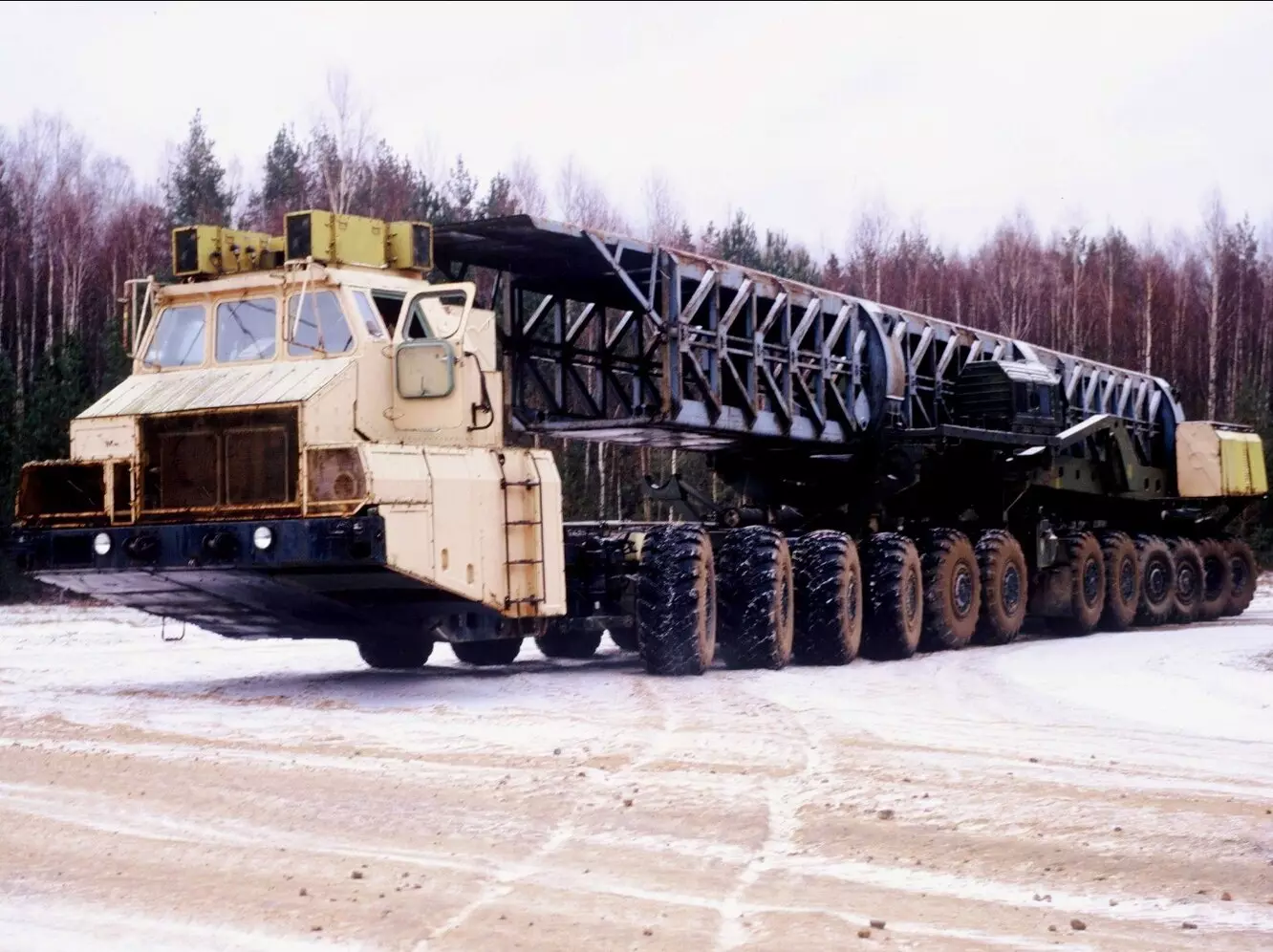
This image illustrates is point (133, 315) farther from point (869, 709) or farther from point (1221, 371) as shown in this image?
point (1221, 371)

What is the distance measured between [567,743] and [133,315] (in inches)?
214

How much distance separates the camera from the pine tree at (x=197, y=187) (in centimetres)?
4694

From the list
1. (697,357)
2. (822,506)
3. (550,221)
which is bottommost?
(822,506)

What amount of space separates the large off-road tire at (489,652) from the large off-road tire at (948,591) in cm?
441

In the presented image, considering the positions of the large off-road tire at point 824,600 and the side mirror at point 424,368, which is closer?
the side mirror at point 424,368

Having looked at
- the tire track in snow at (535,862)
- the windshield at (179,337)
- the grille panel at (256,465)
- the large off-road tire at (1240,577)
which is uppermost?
the windshield at (179,337)

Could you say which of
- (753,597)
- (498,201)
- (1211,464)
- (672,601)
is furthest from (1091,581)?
(498,201)

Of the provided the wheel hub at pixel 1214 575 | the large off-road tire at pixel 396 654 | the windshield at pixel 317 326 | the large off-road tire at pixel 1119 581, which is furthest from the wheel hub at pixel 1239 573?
the windshield at pixel 317 326

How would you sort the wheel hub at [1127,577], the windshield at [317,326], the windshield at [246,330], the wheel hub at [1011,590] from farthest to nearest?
the wheel hub at [1127,577]
the wheel hub at [1011,590]
the windshield at [246,330]
the windshield at [317,326]

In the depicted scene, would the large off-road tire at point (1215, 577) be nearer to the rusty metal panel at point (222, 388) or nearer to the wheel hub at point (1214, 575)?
the wheel hub at point (1214, 575)

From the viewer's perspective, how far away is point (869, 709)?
12.6 m

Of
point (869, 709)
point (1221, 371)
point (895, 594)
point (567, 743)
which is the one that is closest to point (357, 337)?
point (567, 743)

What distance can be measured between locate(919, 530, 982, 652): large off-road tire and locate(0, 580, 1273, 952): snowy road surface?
3955mm

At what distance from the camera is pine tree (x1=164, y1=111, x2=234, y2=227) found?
46938mm
